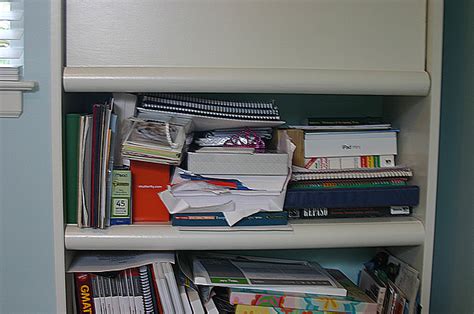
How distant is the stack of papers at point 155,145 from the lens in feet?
3.51

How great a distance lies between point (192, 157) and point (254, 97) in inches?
12.4

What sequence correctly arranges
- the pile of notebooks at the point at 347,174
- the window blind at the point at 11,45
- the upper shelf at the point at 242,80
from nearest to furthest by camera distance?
the upper shelf at the point at 242,80 → the pile of notebooks at the point at 347,174 → the window blind at the point at 11,45

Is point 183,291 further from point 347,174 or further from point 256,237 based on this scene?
point 347,174

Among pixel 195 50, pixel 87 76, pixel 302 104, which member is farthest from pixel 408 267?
pixel 87 76

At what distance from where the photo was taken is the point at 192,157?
3.63ft

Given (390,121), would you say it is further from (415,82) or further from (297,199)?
(297,199)

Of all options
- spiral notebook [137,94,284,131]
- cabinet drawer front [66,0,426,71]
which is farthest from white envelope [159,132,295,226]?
cabinet drawer front [66,0,426,71]

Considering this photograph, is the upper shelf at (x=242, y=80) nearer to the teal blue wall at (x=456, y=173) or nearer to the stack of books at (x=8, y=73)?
the teal blue wall at (x=456, y=173)

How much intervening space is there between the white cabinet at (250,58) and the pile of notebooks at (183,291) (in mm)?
57

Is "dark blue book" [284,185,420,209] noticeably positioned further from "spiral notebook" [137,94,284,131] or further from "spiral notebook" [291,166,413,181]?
"spiral notebook" [137,94,284,131]

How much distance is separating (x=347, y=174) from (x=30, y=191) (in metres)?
0.66

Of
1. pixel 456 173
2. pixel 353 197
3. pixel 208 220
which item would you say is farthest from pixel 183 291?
pixel 456 173

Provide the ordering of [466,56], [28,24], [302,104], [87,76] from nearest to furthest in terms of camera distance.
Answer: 1. [87,76]
2. [466,56]
3. [28,24]
4. [302,104]

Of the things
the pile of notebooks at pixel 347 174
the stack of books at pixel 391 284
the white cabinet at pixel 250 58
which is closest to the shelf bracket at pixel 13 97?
the white cabinet at pixel 250 58
